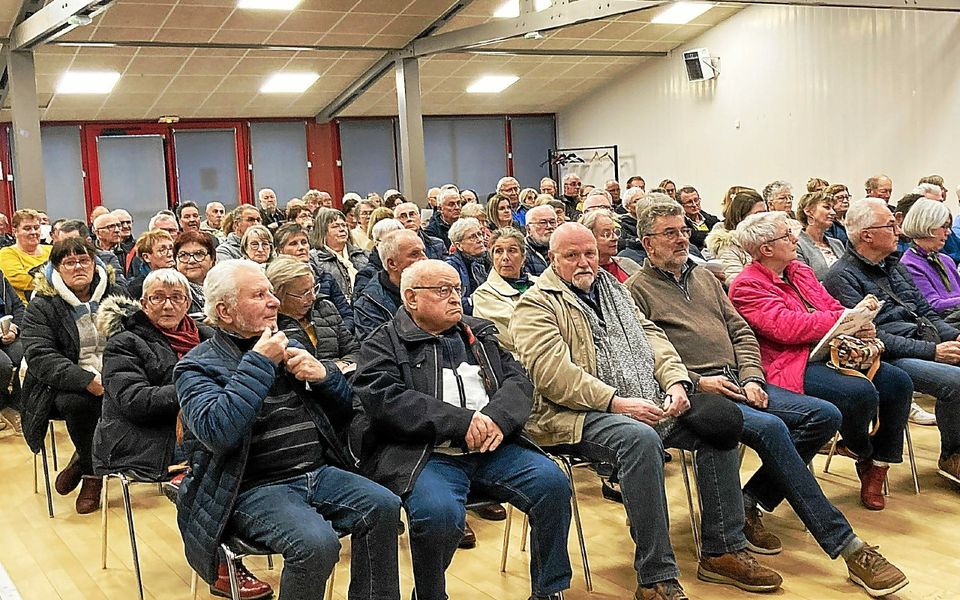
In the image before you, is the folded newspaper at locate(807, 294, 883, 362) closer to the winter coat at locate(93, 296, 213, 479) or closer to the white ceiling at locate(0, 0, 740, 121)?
the winter coat at locate(93, 296, 213, 479)

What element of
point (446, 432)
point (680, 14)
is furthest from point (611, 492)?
point (680, 14)

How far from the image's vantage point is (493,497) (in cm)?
288

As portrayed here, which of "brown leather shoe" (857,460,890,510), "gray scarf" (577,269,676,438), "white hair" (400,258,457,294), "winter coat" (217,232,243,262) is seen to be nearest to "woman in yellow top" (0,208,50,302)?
"winter coat" (217,232,243,262)

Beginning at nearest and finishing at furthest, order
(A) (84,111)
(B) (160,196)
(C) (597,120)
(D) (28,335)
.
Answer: (D) (28,335) → (A) (84,111) → (B) (160,196) → (C) (597,120)

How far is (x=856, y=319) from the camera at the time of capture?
354cm

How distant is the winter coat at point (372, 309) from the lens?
3.92m

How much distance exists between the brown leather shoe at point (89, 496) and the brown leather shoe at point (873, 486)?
3.08 m

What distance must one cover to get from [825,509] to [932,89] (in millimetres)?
7786

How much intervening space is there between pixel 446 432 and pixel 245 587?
922mm

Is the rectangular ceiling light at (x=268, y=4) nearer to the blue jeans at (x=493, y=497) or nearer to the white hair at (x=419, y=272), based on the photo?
the white hair at (x=419, y=272)

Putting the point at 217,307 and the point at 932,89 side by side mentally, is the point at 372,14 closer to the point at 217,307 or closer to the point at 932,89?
the point at 932,89

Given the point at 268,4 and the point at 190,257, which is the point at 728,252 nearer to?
the point at 190,257

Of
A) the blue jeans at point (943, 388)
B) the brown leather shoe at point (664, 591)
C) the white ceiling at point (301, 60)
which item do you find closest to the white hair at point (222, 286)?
the brown leather shoe at point (664, 591)

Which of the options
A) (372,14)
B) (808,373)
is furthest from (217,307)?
(372,14)
